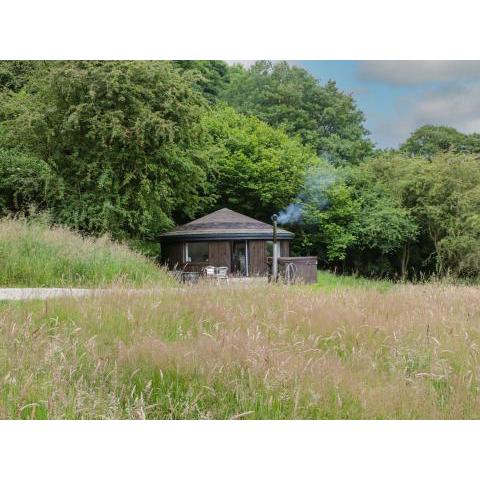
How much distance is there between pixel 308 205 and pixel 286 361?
11030mm

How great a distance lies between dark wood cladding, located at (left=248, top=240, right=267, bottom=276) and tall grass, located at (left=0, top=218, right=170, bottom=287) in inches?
290

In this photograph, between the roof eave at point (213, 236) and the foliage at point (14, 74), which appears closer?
the foliage at point (14, 74)

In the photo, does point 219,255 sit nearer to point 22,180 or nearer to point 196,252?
point 196,252

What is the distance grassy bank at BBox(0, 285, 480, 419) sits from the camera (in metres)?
3.91

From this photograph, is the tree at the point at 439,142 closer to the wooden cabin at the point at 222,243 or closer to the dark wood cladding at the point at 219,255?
the wooden cabin at the point at 222,243

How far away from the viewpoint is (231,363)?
4.15m

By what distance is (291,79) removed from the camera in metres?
14.5

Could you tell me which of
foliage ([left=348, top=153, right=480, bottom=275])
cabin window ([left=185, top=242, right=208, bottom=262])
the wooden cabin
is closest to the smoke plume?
foliage ([left=348, top=153, right=480, bottom=275])

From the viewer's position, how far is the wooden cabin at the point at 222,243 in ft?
60.7

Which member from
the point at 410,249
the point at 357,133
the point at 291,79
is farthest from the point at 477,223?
the point at 291,79

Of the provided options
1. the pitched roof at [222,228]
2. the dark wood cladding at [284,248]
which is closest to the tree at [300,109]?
the dark wood cladding at [284,248]

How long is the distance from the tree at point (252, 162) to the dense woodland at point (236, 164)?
5 cm
